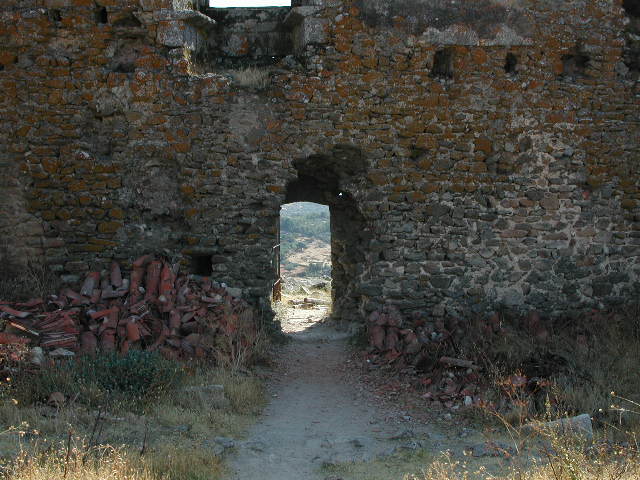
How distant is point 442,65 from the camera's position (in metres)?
7.53

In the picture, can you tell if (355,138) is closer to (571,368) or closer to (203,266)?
(203,266)

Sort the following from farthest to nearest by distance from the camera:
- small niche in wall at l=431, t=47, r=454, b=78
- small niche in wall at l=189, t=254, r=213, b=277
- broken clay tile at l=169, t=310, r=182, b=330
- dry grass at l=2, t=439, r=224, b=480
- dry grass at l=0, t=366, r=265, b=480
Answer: small niche in wall at l=189, t=254, r=213, b=277
small niche in wall at l=431, t=47, r=454, b=78
broken clay tile at l=169, t=310, r=182, b=330
dry grass at l=0, t=366, r=265, b=480
dry grass at l=2, t=439, r=224, b=480

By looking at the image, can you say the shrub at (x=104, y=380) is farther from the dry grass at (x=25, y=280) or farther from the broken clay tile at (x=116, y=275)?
the dry grass at (x=25, y=280)

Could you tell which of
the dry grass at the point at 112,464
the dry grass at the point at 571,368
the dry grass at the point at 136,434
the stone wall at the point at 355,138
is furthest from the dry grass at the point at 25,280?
the dry grass at the point at 571,368

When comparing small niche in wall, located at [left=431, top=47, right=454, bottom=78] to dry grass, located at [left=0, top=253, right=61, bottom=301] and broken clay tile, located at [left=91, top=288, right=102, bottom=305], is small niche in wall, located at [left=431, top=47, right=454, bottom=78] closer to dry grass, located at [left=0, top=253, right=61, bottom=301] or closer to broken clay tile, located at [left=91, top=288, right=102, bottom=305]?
broken clay tile, located at [left=91, top=288, right=102, bottom=305]

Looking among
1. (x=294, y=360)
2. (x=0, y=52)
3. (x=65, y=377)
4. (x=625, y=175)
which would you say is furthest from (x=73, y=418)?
(x=625, y=175)

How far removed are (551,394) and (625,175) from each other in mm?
3722

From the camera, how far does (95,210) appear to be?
725 centimetres

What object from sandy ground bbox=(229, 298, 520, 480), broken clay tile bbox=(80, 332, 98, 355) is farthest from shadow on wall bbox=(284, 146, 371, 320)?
broken clay tile bbox=(80, 332, 98, 355)

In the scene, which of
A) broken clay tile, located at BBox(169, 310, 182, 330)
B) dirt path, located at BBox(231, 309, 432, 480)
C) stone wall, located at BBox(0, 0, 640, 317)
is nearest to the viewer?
dirt path, located at BBox(231, 309, 432, 480)

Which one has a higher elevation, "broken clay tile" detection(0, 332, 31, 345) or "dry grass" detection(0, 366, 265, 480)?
"broken clay tile" detection(0, 332, 31, 345)

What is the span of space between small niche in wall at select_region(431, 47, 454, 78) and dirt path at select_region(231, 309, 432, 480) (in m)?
3.81

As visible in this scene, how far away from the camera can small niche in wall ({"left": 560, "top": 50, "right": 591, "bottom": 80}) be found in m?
7.65

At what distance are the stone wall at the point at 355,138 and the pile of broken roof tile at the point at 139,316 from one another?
0.37 meters
